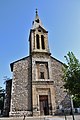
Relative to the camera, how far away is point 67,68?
1391cm

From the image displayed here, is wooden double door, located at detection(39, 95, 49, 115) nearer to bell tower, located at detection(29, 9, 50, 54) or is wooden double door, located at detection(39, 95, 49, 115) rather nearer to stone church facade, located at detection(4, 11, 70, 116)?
stone church facade, located at detection(4, 11, 70, 116)

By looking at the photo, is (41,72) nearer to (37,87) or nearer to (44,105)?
(37,87)

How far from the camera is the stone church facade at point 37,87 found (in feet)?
69.9

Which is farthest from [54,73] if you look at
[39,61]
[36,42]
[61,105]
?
[36,42]

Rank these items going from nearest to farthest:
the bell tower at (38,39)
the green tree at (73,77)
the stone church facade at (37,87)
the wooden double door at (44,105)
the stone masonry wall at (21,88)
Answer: the green tree at (73,77)
the stone masonry wall at (21,88)
the stone church facade at (37,87)
the wooden double door at (44,105)
the bell tower at (38,39)

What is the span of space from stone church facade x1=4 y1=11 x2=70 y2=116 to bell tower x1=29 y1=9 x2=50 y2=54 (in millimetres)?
175

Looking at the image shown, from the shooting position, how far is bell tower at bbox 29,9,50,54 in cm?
2689

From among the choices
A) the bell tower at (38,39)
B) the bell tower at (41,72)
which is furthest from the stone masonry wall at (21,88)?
the bell tower at (38,39)

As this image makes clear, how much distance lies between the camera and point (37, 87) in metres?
22.7

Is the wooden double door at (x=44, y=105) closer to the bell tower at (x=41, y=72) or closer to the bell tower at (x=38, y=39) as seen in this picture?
the bell tower at (x=41, y=72)

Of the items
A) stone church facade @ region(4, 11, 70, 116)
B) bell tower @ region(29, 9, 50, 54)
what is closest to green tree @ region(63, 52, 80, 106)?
stone church facade @ region(4, 11, 70, 116)

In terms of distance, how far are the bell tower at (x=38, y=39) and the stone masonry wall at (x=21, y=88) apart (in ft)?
9.82

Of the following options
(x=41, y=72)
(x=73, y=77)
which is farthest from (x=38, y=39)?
(x=73, y=77)

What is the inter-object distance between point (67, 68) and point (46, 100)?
10.4 m
